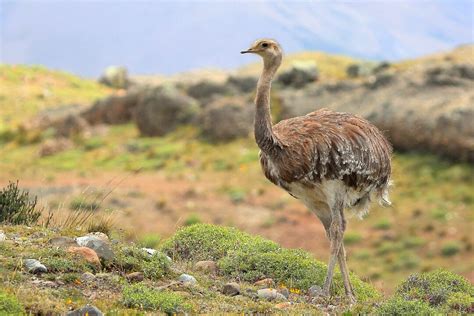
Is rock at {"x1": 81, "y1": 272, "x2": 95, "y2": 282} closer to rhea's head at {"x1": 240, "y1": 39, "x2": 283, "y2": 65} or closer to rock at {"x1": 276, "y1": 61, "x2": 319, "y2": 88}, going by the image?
rhea's head at {"x1": 240, "y1": 39, "x2": 283, "y2": 65}

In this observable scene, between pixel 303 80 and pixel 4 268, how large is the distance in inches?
1334

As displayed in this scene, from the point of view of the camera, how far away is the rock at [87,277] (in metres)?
8.21

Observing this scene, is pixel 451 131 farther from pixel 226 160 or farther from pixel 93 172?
pixel 93 172

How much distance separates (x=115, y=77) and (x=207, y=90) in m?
29.9

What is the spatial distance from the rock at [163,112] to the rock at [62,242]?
32.5 metres

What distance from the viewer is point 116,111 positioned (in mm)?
46438

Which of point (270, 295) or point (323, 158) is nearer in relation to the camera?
point (270, 295)

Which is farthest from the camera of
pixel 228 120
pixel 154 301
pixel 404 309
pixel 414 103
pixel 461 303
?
pixel 228 120

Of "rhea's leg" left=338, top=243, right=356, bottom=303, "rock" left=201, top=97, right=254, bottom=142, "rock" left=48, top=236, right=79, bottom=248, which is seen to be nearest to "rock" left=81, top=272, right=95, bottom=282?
→ "rock" left=48, top=236, right=79, bottom=248

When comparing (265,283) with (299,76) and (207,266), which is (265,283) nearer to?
(207,266)

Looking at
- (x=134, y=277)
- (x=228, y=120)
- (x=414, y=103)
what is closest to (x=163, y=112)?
(x=228, y=120)

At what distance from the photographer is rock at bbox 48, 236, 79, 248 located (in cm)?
910

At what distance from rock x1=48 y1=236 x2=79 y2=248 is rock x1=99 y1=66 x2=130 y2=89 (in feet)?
209

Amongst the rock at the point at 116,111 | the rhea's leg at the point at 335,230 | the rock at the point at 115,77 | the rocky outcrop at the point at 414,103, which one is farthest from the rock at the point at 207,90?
the rhea's leg at the point at 335,230
